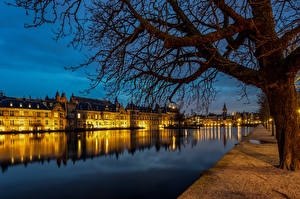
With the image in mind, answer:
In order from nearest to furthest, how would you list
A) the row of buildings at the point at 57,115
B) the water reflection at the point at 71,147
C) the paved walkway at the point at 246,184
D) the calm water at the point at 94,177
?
the paved walkway at the point at 246,184 < the calm water at the point at 94,177 < the water reflection at the point at 71,147 < the row of buildings at the point at 57,115

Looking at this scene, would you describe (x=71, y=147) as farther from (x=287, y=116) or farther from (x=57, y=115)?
(x=57, y=115)

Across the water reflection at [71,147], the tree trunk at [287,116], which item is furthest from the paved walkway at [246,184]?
the water reflection at [71,147]

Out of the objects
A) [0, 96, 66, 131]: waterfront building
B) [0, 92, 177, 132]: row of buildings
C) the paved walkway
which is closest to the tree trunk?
the paved walkway

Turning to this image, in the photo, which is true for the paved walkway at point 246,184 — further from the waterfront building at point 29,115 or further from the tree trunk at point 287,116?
the waterfront building at point 29,115

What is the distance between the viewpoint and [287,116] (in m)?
6.88

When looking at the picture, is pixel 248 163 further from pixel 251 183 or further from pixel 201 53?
pixel 201 53

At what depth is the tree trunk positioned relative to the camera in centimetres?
684

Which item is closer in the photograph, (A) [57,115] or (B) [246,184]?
(B) [246,184]

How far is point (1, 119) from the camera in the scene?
51.5m

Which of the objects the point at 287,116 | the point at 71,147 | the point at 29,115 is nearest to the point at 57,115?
the point at 29,115

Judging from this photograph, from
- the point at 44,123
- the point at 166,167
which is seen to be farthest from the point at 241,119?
the point at 166,167

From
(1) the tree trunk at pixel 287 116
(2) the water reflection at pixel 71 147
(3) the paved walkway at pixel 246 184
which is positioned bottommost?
(2) the water reflection at pixel 71 147

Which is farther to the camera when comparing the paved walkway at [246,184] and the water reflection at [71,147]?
the water reflection at [71,147]

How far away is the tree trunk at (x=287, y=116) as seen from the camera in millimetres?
6836
